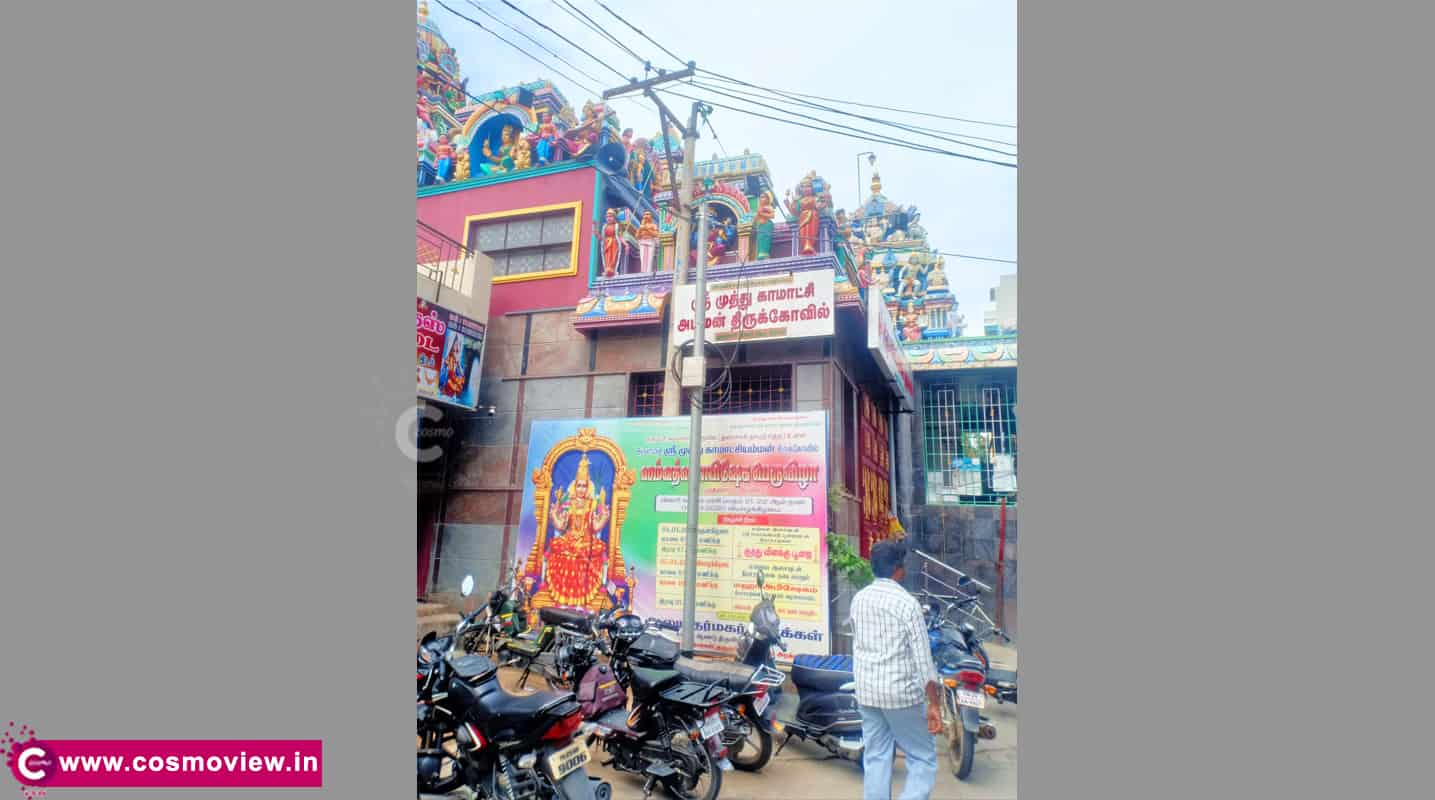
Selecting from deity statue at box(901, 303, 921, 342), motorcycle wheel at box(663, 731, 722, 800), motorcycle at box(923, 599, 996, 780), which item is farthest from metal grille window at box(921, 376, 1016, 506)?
motorcycle wheel at box(663, 731, 722, 800)

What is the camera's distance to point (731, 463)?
4.57 m

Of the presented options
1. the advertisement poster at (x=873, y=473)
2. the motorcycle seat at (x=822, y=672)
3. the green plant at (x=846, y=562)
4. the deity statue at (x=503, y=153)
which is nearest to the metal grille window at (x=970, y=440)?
the advertisement poster at (x=873, y=473)

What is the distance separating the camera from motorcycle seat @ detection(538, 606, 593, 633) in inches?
180

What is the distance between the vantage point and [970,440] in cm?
418

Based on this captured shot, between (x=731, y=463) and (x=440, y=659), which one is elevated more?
(x=731, y=463)

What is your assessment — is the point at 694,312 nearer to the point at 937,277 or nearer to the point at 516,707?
the point at 937,277

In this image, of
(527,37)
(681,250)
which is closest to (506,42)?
(527,37)

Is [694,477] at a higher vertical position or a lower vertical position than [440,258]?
lower

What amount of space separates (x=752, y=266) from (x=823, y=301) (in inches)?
24.1

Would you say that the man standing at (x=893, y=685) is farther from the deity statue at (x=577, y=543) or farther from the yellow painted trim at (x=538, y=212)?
the yellow painted trim at (x=538, y=212)

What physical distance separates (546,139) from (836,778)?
Result: 4980 millimetres

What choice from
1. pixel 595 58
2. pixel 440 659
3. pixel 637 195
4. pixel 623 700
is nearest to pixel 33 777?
pixel 440 659

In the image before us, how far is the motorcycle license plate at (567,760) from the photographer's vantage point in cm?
329

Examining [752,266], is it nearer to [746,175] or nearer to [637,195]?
[746,175]
